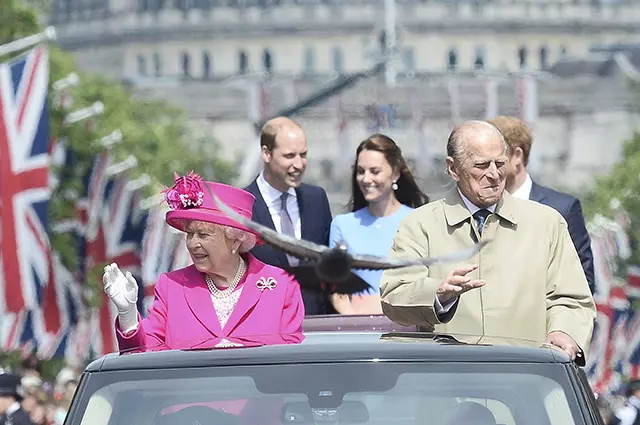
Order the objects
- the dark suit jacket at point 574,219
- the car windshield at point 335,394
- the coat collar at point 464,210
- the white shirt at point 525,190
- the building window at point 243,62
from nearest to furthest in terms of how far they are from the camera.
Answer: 1. the car windshield at point 335,394
2. the coat collar at point 464,210
3. the dark suit jacket at point 574,219
4. the white shirt at point 525,190
5. the building window at point 243,62

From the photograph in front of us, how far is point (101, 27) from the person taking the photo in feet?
562

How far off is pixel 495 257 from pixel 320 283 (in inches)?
102

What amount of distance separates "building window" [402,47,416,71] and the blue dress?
148m

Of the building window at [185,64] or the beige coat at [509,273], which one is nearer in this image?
the beige coat at [509,273]

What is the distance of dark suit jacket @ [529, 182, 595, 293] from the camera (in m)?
11.3

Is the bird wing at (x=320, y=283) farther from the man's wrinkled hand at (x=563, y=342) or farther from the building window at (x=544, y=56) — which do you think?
the building window at (x=544, y=56)

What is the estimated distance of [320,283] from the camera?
11516mm

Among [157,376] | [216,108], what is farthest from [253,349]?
[216,108]

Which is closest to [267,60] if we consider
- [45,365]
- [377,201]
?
[45,365]

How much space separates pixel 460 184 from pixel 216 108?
460ft

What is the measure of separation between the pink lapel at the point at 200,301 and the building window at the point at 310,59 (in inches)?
6043

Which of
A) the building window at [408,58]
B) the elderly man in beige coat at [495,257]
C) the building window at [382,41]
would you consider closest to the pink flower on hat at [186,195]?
the elderly man in beige coat at [495,257]

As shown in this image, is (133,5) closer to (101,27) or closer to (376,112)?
(101,27)

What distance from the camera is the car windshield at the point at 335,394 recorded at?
7.15 m
